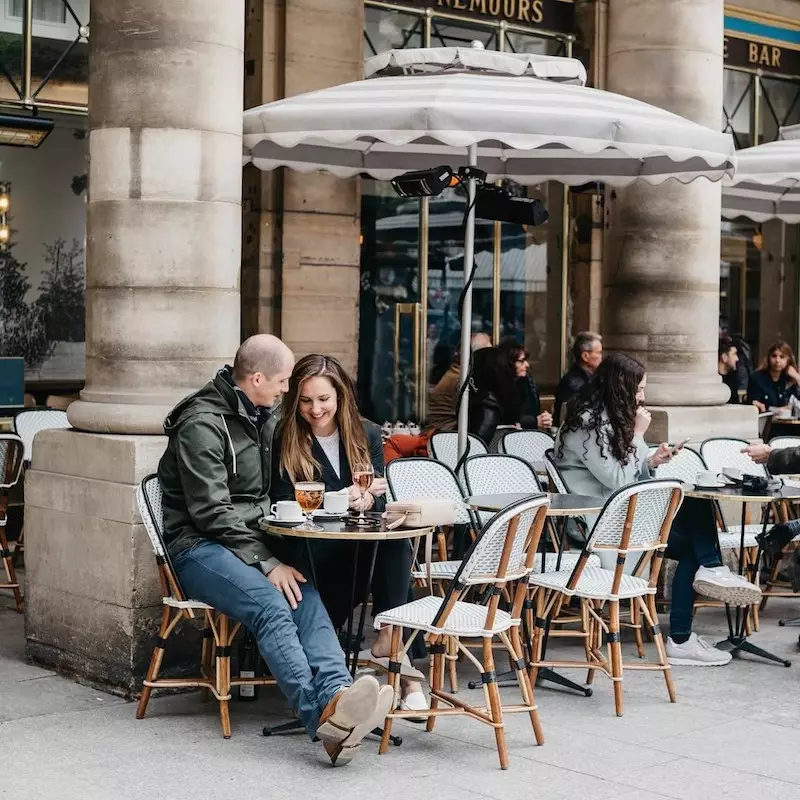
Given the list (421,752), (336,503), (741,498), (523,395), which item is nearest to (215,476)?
(336,503)

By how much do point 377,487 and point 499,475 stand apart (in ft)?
6.11

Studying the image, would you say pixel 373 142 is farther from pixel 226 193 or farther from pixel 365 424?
pixel 365 424

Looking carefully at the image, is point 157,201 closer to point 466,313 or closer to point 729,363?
point 466,313

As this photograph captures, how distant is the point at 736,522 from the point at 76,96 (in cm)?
586

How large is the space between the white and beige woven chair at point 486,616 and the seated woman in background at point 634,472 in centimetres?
165

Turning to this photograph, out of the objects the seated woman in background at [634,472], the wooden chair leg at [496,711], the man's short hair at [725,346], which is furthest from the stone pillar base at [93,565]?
the man's short hair at [725,346]

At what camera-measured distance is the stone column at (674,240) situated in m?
10.5

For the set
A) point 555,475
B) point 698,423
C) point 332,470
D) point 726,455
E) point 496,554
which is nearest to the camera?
point 496,554

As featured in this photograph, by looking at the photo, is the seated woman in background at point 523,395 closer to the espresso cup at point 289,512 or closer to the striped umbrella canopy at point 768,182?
the striped umbrella canopy at point 768,182

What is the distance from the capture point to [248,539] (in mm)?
6211

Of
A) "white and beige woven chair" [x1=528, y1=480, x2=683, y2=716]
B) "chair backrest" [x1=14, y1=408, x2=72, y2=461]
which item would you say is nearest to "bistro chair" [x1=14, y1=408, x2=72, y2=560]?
"chair backrest" [x1=14, y1=408, x2=72, y2=461]

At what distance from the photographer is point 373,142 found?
9.62m

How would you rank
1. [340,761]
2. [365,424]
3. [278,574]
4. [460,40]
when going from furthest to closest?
[460,40], [365,424], [278,574], [340,761]

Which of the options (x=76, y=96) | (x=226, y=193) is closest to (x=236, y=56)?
(x=226, y=193)
